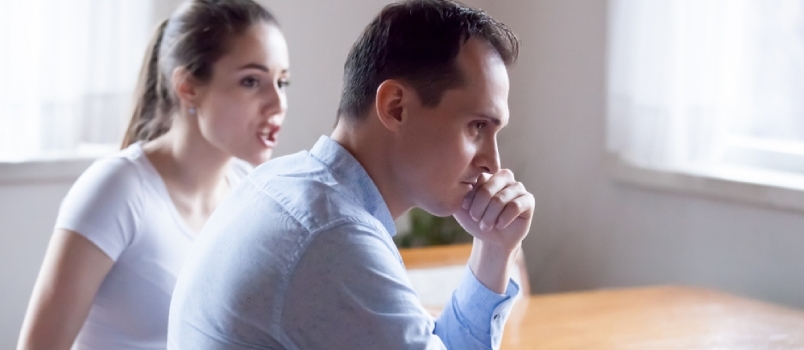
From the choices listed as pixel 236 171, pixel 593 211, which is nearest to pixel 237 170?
pixel 236 171

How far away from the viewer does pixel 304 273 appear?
2.63ft

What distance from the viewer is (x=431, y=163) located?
98 cm

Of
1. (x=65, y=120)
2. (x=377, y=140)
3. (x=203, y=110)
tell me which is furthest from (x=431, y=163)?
(x=65, y=120)

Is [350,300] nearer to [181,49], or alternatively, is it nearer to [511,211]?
[511,211]

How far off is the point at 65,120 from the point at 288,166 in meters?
1.77

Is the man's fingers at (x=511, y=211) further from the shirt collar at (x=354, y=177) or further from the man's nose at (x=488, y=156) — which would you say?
the shirt collar at (x=354, y=177)

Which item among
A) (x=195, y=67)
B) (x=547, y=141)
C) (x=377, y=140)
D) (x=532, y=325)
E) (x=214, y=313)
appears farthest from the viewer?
(x=547, y=141)

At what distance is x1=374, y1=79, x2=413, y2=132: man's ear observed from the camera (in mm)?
953

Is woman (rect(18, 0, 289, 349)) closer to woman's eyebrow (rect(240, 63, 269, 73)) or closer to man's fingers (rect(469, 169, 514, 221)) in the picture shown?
woman's eyebrow (rect(240, 63, 269, 73))

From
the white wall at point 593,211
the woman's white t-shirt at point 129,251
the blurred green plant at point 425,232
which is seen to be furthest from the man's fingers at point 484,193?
the blurred green plant at point 425,232

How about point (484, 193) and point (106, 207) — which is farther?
point (106, 207)

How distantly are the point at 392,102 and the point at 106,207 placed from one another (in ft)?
2.25

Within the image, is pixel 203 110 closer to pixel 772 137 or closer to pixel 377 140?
pixel 377 140

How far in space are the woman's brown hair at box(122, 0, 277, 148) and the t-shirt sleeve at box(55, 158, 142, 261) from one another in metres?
0.21
